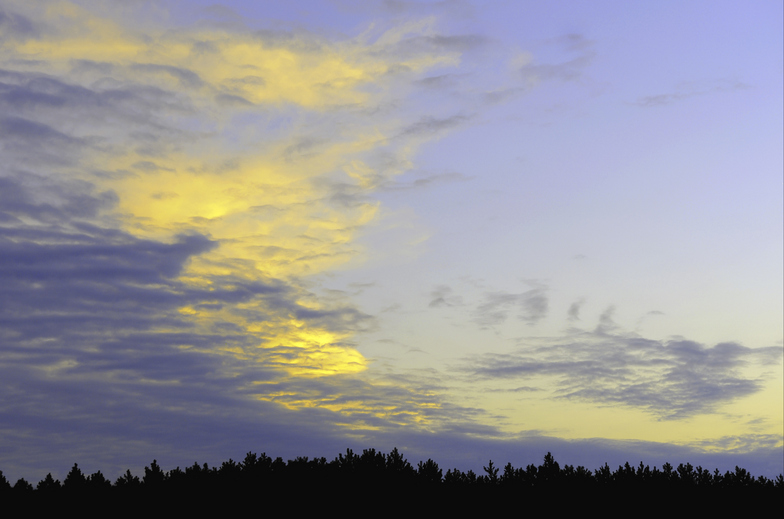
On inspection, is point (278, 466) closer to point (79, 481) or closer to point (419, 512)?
point (419, 512)

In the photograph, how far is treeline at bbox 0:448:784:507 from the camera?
156 ft

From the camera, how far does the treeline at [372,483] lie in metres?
47.4

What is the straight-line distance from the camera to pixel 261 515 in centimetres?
4553

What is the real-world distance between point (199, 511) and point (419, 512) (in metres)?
13.7

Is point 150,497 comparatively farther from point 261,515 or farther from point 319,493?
point 319,493

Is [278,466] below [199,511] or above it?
above

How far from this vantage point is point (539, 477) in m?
50.8

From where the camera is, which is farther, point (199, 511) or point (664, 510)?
point (664, 510)

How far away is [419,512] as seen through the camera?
4716 cm

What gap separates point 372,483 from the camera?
4834cm

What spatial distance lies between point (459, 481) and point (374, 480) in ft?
→ 19.0

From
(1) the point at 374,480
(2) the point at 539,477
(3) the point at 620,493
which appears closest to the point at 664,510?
(3) the point at 620,493

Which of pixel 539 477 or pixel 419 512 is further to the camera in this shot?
pixel 539 477

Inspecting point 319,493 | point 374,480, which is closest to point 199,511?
point 319,493
